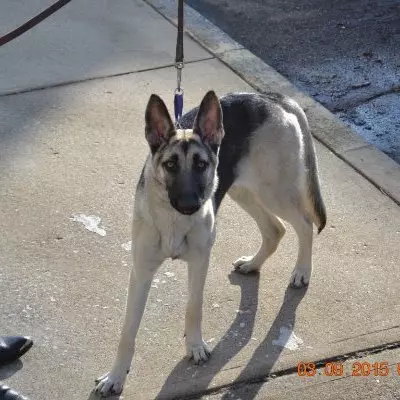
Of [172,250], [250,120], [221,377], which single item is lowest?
[221,377]

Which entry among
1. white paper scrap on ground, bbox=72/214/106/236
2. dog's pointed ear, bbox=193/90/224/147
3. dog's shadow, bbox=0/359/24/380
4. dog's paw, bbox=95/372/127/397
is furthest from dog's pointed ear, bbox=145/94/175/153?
white paper scrap on ground, bbox=72/214/106/236

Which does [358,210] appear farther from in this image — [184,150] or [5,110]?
[5,110]

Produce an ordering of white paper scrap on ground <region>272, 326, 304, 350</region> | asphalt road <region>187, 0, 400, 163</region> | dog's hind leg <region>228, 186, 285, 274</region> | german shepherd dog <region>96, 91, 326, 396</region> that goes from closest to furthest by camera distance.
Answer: german shepherd dog <region>96, 91, 326, 396</region>
white paper scrap on ground <region>272, 326, 304, 350</region>
dog's hind leg <region>228, 186, 285, 274</region>
asphalt road <region>187, 0, 400, 163</region>

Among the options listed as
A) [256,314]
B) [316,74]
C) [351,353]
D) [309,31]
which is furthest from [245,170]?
[309,31]

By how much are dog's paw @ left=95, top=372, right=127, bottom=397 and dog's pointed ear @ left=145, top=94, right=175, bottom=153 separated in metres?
1.06

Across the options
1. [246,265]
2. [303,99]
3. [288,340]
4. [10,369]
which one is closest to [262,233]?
[246,265]

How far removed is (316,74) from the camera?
7.43 m

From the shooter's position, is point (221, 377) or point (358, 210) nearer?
point (221, 377)

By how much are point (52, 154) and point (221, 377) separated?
2.41 metres

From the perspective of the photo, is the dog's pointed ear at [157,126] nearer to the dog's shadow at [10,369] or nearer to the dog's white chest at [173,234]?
the dog's white chest at [173,234]

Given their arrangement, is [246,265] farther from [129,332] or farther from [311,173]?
[129,332]

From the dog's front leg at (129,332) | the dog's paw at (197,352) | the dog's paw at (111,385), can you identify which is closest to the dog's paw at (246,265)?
the dog's paw at (197,352)

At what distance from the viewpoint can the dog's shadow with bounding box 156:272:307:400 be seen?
13.2ft
